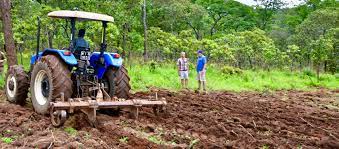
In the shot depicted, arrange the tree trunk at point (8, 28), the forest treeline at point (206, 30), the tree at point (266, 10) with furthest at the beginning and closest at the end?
the tree at point (266, 10), the forest treeline at point (206, 30), the tree trunk at point (8, 28)

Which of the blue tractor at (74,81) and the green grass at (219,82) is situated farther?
the green grass at (219,82)

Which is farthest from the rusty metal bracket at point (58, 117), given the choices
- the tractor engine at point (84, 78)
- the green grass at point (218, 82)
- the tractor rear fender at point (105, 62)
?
the green grass at point (218, 82)

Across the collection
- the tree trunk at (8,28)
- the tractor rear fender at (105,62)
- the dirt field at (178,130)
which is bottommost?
the dirt field at (178,130)

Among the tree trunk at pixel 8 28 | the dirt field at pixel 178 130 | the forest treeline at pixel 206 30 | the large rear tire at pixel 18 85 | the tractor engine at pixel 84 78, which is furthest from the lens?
the forest treeline at pixel 206 30

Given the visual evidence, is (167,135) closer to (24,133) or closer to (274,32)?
(24,133)

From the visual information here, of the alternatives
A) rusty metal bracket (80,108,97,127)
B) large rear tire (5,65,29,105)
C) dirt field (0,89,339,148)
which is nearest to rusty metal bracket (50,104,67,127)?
dirt field (0,89,339,148)

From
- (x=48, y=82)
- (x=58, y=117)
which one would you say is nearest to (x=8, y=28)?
(x=48, y=82)

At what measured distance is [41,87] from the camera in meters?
8.43

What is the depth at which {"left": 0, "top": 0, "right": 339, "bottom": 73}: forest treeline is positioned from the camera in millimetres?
20172

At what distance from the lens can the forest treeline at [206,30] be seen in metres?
20.2

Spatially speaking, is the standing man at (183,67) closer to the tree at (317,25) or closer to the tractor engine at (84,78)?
the tractor engine at (84,78)

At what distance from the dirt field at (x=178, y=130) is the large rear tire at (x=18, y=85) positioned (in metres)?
0.25

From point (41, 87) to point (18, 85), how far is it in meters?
0.93

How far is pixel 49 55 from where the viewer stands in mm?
8102
